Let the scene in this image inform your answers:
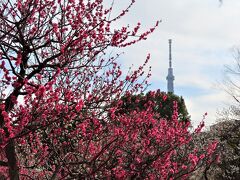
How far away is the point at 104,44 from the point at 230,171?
36.4 feet

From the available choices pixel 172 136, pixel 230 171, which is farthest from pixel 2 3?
pixel 230 171

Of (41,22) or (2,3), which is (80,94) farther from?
(2,3)

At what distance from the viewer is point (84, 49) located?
5504 millimetres

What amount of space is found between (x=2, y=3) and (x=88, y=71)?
97.2 inches

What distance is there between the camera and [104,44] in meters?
5.72

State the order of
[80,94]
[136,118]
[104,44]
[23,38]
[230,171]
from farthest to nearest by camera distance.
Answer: [230,171] < [80,94] < [136,118] < [104,44] < [23,38]

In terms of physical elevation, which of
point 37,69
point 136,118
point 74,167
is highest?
point 37,69

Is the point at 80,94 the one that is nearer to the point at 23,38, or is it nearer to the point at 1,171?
the point at 23,38

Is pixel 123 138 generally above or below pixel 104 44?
below

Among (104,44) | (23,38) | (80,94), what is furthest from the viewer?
(80,94)

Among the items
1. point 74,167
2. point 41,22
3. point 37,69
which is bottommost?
point 74,167

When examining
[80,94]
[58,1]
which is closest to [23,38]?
[58,1]

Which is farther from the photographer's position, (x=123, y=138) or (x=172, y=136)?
(x=172, y=136)

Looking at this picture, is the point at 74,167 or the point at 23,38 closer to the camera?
Answer: the point at 23,38
